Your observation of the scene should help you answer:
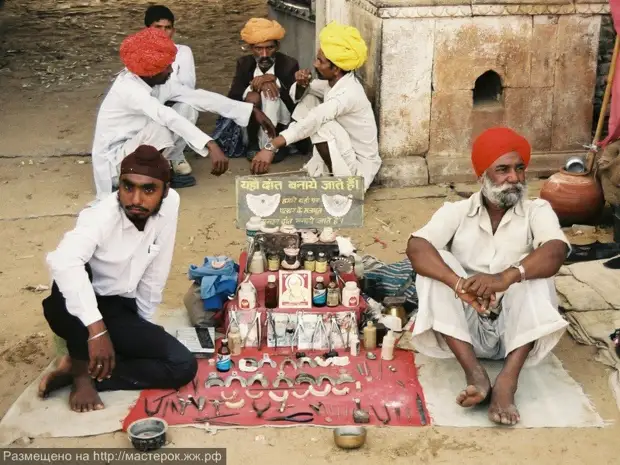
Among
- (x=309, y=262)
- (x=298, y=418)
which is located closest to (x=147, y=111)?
(x=309, y=262)

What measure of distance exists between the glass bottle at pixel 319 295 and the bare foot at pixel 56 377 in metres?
1.30

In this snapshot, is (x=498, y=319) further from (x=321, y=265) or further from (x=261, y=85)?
(x=261, y=85)

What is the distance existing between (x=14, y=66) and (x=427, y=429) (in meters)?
9.13

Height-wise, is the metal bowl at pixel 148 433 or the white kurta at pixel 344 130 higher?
the white kurta at pixel 344 130

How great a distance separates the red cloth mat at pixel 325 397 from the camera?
4324 millimetres

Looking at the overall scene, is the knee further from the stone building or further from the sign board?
the sign board

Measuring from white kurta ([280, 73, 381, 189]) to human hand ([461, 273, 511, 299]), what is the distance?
2734 millimetres

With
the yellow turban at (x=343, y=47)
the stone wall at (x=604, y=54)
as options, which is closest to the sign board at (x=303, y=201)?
the yellow turban at (x=343, y=47)

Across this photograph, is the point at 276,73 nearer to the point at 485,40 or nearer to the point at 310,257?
the point at 485,40

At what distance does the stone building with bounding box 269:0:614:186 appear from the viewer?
7234 mm

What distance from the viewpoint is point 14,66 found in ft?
38.7

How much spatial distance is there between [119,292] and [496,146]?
76.8 inches

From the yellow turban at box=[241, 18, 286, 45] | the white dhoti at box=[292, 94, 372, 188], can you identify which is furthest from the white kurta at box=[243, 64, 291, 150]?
the white dhoti at box=[292, 94, 372, 188]

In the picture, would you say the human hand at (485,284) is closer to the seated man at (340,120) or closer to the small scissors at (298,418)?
the small scissors at (298,418)
